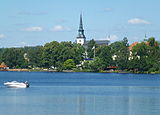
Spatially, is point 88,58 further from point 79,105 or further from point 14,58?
point 79,105

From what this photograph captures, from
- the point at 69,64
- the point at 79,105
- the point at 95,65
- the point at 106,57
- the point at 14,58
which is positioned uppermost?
the point at 106,57

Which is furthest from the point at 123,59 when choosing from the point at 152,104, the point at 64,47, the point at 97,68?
the point at 152,104

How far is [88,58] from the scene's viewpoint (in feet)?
632

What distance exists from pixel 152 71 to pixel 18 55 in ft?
166

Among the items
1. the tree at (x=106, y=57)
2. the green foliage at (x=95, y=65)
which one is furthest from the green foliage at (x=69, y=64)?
the tree at (x=106, y=57)

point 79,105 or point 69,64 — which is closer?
point 79,105

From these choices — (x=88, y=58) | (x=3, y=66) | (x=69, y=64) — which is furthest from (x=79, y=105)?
Result: (x=3, y=66)

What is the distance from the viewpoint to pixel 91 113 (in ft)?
144

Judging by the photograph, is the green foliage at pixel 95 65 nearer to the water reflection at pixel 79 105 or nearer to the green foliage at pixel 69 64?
the green foliage at pixel 69 64

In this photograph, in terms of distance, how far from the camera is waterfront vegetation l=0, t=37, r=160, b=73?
16212 centimetres

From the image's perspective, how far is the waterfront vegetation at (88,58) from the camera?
532 ft

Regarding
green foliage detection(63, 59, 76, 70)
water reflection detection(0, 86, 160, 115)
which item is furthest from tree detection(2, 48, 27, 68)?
water reflection detection(0, 86, 160, 115)

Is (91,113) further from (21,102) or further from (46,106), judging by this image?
(21,102)

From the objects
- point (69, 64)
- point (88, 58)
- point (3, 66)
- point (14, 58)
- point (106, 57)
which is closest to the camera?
point (69, 64)
